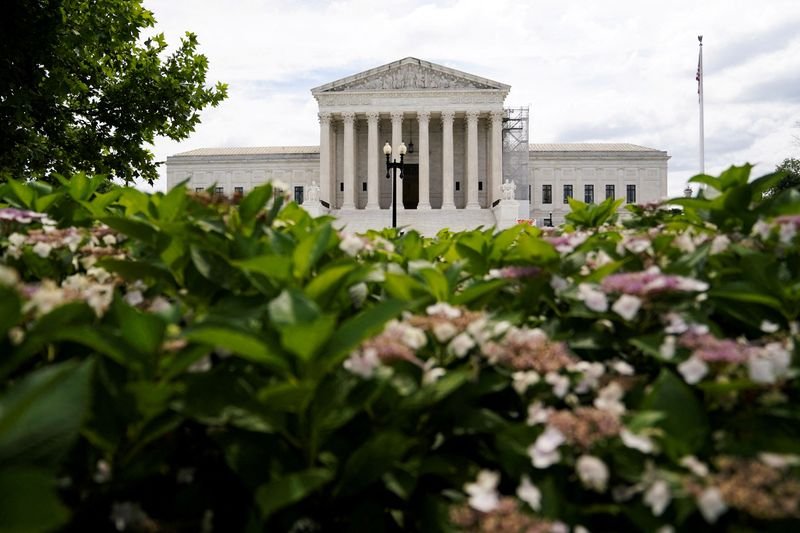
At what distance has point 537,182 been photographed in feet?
220

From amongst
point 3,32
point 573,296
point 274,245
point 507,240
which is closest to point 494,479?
point 573,296

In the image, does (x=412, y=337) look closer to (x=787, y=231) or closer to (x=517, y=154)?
(x=787, y=231)

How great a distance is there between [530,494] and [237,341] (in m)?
0.64

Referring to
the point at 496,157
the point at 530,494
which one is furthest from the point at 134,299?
the point at 496,157

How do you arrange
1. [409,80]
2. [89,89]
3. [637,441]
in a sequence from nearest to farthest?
[637,441] < [89,89] < [409,80]

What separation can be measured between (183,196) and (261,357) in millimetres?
1262

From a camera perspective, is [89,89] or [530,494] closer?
[530,494]

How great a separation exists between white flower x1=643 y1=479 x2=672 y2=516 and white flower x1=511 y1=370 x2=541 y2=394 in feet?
1.19

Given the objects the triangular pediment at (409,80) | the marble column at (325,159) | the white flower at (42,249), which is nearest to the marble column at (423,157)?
the triangular pediment at (409,80)

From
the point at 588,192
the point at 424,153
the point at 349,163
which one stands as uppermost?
the point at 424,153

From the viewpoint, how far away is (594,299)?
1.60 metres

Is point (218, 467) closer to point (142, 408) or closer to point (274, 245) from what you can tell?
point (142, 408)

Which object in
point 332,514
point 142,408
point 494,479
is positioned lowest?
point 332,514

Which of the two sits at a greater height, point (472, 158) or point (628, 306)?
point (472, 158)
